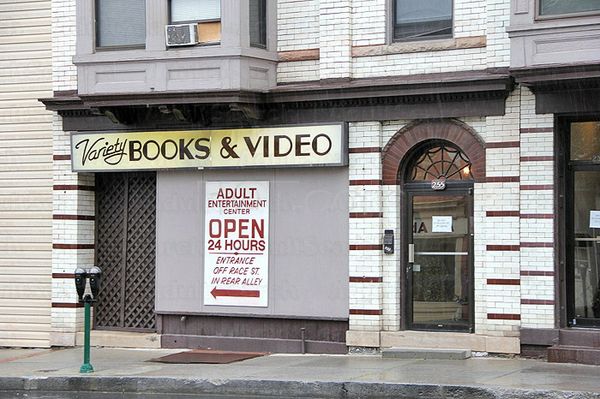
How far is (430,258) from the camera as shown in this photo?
16906mm

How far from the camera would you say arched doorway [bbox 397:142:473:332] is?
16.6m

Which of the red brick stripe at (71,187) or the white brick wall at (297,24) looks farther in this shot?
the red brick stripe at (71,187)

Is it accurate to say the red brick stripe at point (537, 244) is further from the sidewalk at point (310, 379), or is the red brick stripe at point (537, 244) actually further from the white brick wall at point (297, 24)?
the white brick wall at point (297, 24)

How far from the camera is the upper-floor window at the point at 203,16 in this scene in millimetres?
17281

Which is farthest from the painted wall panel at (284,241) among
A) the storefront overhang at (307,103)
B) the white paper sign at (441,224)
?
the white paper sign at (441,224)

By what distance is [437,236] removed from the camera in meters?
16.9

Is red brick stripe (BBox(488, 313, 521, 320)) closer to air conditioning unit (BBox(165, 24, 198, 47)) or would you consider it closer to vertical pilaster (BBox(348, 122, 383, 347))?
vertical pilaster (BBox(348, 122, 383, 347))

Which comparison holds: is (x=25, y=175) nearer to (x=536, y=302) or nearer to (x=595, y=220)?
(x=536, y=302)

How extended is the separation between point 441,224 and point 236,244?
322cm

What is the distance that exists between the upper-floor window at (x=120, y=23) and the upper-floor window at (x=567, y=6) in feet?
20.2

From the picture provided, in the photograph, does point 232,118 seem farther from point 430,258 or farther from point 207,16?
point 430,258

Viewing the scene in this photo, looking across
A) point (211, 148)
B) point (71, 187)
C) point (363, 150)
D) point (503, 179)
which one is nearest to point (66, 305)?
point (71, 187)

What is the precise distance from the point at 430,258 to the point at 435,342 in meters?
1.25

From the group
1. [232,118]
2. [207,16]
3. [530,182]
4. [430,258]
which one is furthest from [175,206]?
[530,182]
